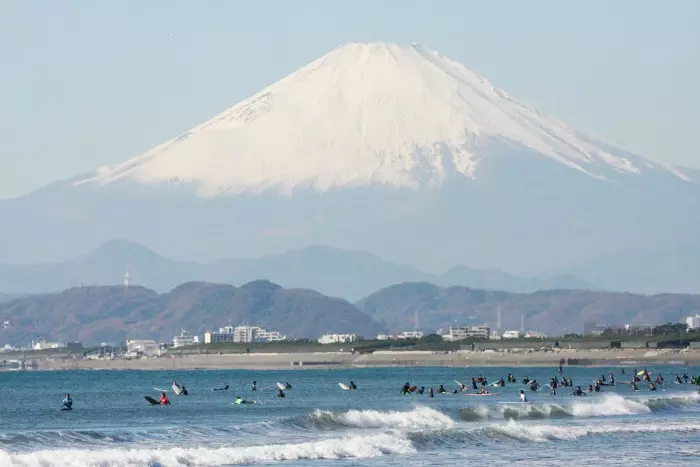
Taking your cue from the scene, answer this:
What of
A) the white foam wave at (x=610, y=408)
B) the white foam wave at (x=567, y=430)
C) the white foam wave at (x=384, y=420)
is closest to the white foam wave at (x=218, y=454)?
the white foam wave at (x=567, y=430)

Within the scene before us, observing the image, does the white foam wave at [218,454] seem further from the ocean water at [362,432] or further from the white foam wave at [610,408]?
the white foam wave at [610,408]

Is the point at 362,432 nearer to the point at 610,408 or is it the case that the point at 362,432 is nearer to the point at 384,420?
the point at 384,420

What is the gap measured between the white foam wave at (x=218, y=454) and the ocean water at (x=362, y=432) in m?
0.07

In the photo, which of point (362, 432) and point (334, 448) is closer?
point (334, 448)

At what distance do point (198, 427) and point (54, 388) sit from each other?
3382 inches

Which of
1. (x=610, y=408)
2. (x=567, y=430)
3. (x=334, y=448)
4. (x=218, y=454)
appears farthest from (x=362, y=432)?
(x=610, y=408)

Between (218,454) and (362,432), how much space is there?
16.5 m

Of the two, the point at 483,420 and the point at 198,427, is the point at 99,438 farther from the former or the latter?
the point at 483,420

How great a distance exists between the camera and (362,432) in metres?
82.5

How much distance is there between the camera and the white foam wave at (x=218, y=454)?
6369 cm

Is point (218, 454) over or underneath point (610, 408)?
underneath

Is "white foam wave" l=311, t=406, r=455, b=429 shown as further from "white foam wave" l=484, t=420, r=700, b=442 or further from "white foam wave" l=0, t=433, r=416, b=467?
"white foam wave" l=0, t=433, r=416, b=467

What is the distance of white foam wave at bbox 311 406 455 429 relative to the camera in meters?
87.2

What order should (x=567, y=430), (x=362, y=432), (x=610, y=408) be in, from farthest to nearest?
(x=610, y=408), (x=362, y=432), (x=567, y=430)
